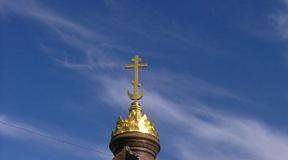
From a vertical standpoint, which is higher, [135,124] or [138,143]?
[135,124]

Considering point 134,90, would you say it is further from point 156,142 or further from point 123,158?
point 123,158

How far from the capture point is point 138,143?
71.2 ft

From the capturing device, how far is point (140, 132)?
21891mm

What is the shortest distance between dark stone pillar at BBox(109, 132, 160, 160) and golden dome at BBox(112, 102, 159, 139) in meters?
0.14

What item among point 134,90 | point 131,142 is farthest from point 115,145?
point 134,90

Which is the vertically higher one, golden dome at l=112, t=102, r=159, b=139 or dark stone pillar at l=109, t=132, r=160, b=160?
golden dome at l=112, t=102, r=159, b=139

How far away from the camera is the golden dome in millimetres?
21969

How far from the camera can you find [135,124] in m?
22.1

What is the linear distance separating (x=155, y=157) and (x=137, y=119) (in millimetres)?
1261

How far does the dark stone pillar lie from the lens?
21656 millimetres

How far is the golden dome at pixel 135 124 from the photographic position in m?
22.0

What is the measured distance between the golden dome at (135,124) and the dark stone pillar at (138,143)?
0.14m

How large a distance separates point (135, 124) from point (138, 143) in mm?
661

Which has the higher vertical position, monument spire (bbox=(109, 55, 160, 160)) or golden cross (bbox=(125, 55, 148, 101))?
golden cross (bbox=(125, 55, 148, 101))
